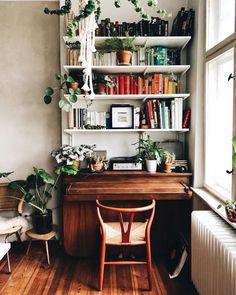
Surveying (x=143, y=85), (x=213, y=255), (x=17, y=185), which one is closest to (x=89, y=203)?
(x=17, y=185)

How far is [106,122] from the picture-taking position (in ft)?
11.6

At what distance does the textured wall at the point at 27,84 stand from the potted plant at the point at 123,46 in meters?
0.75

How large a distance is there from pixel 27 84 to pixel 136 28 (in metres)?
1.44

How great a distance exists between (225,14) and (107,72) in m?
1.37

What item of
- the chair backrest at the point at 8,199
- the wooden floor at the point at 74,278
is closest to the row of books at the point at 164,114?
the wooden floor at the point at 74,278

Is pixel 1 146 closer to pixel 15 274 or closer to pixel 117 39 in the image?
pixel 15 274

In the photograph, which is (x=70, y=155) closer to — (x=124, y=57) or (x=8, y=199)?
(x=8, y=199)

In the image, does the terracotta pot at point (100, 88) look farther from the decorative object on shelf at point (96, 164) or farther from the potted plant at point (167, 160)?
the potted plant at point (167, 160)

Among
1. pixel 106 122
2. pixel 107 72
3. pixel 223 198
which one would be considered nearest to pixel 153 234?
pixel 223 198

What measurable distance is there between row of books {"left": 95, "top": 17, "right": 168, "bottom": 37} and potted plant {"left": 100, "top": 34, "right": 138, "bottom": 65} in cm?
9

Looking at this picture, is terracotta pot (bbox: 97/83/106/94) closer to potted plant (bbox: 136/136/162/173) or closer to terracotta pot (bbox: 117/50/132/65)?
terracotta pot (bbox: 117/50/132/65)

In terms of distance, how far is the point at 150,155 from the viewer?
3396mm

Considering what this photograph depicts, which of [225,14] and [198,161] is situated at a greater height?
[225,14]

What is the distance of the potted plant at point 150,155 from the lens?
336cm
